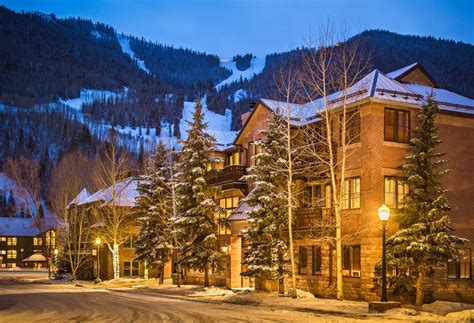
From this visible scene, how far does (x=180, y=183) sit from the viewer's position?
40688mm

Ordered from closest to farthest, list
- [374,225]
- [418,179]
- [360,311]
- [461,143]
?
1. [360,311]
2. [418,179]
3. [374,225]
4. [461,143]

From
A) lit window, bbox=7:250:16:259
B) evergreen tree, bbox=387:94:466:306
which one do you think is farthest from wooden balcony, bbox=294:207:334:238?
lit window, bbox=7:250:16:259

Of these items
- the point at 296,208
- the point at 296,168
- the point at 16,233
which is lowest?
the point at 16,233

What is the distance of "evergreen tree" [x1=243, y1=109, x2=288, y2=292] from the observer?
32.8 meters

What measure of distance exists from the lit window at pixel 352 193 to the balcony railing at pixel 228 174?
11962 millimetres

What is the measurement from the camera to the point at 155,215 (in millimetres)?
49438

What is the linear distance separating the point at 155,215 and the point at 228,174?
9.07 meters

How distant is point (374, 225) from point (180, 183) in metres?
15.5

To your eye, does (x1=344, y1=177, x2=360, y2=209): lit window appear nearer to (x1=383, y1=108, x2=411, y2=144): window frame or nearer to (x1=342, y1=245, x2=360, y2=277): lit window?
(x1=342, y1=245, x2=360, y2=277): lit window

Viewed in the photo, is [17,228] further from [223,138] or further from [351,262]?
[351,262]

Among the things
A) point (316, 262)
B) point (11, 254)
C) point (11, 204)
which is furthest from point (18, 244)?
point (316, 262)

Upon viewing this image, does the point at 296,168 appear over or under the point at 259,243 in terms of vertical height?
over

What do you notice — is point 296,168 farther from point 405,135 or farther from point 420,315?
point 420,315

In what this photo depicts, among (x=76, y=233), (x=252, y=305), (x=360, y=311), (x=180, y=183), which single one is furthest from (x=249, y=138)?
(x=76, y=233)
